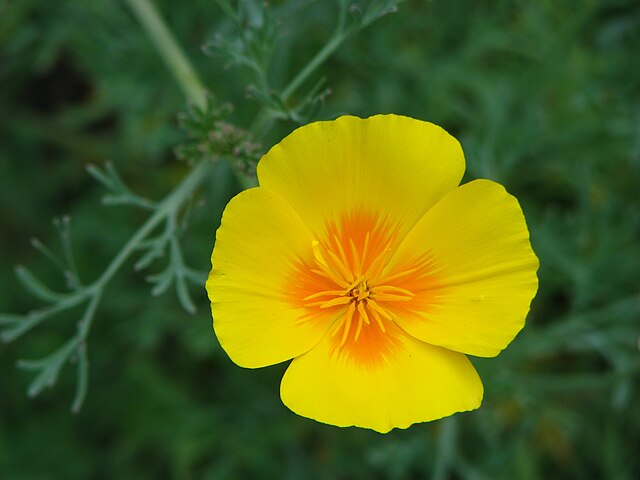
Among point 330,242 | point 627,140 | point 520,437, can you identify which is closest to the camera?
point 330,242

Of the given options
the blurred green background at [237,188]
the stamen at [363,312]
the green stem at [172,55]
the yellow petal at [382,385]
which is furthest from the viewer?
the blurred green background at [237,188]

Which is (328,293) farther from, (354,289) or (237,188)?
(237,188)

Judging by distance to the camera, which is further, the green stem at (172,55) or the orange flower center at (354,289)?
the green stem at (172,55)

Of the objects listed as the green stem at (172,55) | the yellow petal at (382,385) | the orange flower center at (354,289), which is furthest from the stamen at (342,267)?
the green stem at (172,55)

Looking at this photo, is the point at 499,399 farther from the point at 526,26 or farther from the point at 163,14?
the point at 163,14

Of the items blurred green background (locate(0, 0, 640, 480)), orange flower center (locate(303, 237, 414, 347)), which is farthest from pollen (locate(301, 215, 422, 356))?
blurred green background (locate(0, 0, 640, 480))

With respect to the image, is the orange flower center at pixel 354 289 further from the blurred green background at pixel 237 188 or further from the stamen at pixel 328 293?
the blurred green background at pixel 237 188

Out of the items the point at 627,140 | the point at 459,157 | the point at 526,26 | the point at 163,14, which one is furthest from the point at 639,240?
the point at 163,14
